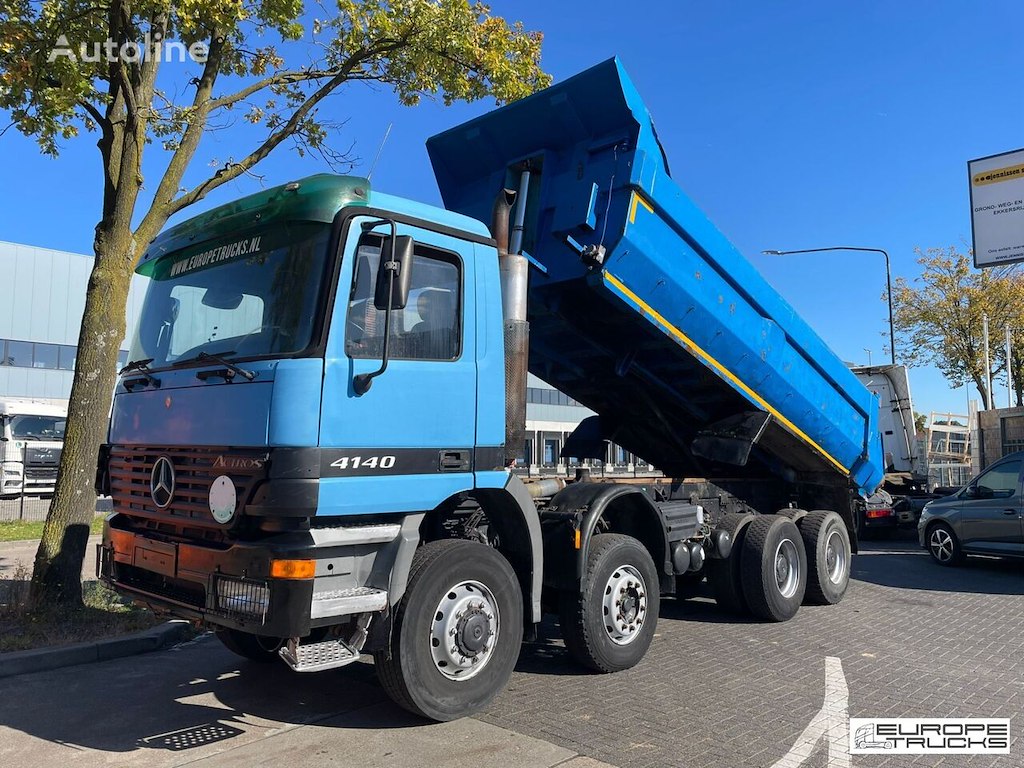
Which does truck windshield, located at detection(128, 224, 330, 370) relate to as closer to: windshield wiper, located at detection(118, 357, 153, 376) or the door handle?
windshield wiper, located at detection(118, 357, 153, 376)

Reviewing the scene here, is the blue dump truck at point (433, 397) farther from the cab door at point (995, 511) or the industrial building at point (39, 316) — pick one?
the industrial building at point (39, 316)

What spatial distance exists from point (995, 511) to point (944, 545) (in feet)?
3.57

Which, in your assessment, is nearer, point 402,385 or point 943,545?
point 402,385

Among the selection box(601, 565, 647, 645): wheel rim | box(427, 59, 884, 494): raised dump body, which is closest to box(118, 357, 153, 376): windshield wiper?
box(427, 59, 884, 494): raised dump body

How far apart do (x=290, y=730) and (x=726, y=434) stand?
189 inches

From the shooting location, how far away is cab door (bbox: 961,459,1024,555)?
35.6 ft

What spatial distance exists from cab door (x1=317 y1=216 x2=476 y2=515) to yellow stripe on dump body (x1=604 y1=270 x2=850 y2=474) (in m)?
1.51

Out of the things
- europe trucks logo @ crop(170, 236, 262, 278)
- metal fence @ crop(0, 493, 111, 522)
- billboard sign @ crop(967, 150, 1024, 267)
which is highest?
billboard sign @ crop(967, 150, 1024, 267)

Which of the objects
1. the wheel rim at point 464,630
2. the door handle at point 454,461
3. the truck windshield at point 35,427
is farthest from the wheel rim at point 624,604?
the truck windshield at point 35,427

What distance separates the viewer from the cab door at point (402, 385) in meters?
4.21

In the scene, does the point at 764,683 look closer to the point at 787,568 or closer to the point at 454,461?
the point at 787,568

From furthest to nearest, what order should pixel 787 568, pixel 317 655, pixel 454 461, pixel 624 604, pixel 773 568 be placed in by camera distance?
1. pixel 787 568
2. pixel 773 568
3. pixel 624 604
4. pixel 454 461
5. pixel 317 655

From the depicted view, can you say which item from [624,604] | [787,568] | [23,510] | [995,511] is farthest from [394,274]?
[23,510]

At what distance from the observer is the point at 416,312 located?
4.67 metres
